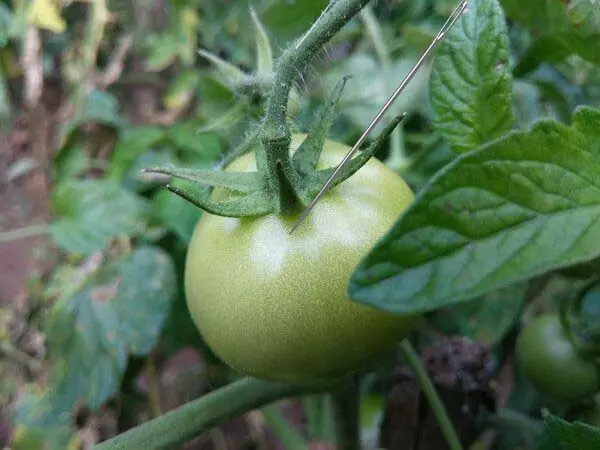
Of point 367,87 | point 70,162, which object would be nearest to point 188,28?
point 70,162

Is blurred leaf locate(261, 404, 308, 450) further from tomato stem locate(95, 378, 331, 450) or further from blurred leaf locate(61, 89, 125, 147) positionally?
blurred leaf locate(61, 89, 125, 147)

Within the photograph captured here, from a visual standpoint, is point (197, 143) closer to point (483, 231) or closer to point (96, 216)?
point (96, 216)

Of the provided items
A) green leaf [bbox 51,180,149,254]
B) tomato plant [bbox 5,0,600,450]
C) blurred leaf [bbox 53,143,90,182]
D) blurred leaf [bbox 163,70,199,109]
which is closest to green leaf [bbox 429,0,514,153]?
tomato plant [bbox 5,0,600,450]

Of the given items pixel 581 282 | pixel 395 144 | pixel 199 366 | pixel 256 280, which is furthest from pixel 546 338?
pixel 199 366

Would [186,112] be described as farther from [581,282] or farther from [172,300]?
[581,282]

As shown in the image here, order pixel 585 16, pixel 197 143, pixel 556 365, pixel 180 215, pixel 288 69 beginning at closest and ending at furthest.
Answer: pixel 288 69, pixel 585 16, pixel 556 365, pixel 180 215, pixel 197 143

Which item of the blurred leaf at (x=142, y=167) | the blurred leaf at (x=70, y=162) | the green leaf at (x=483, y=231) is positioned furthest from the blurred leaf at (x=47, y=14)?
the green leaf at (x=483, y=231)
